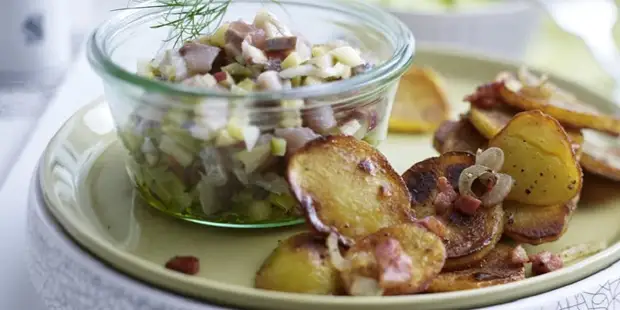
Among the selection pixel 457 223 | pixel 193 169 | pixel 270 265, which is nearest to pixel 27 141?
pixel 193 169

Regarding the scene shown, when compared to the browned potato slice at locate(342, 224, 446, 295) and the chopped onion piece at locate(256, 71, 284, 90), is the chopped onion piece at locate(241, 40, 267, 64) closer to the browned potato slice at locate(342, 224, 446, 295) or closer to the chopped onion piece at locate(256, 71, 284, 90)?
the chopped onion piece at locate(256, 71, 284, 90)

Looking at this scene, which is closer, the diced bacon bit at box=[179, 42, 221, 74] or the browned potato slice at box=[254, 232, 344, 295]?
the browned potato slice at box=[254, 232, 344, 295]

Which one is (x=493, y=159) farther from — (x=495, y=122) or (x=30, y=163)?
(x=30, y=163)

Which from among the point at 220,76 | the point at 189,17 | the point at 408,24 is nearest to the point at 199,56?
the point at 220,76

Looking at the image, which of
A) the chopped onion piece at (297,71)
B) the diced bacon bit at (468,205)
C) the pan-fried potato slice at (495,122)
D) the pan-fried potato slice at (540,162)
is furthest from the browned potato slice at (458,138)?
the chopped onion piece at (297,71)

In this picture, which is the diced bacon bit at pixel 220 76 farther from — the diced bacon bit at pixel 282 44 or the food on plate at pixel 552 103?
the food on plate at pixel 552 103

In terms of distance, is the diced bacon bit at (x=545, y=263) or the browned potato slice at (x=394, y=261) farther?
the diced bacon bit at (x=545, y=263)

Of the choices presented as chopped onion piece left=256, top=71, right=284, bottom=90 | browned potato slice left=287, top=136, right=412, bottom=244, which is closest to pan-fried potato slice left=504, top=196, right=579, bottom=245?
browned potato slice left=287, top=136, right=412, bottom=244

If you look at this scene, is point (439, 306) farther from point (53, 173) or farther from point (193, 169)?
point (53, 173)
